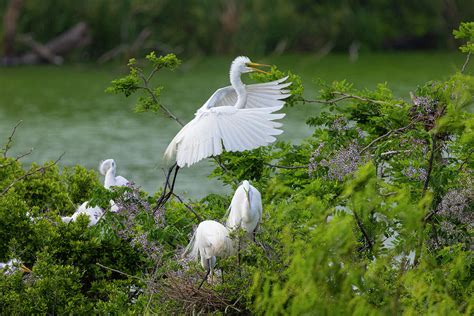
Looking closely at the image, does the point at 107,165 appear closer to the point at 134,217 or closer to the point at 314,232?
the point at 134,217

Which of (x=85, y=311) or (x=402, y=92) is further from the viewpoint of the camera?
(x=402, y=92)

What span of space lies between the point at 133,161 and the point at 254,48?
947cm

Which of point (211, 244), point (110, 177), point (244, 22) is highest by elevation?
point (211, 244)

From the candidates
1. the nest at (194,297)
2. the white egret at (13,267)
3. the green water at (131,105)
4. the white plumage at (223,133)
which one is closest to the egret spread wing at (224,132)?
the white plumage at (223,133)

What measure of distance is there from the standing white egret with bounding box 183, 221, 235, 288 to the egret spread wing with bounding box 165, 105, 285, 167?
528 millimetres

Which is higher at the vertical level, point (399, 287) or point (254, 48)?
point (399, 287)

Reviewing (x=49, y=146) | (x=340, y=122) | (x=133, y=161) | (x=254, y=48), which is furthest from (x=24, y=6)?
(x=340, y=122)

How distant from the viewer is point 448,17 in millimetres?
25078

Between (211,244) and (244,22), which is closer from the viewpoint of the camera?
(211,244)

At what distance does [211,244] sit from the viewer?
197 inches

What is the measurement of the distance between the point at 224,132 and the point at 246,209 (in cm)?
76

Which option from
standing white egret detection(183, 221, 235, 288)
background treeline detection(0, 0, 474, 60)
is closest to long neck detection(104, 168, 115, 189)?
standing white egret detection(183, 221, 235, 288)

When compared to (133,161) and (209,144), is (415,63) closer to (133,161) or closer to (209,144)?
(133,161)

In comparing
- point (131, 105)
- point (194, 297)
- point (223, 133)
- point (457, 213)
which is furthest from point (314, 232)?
point (131, 105)
